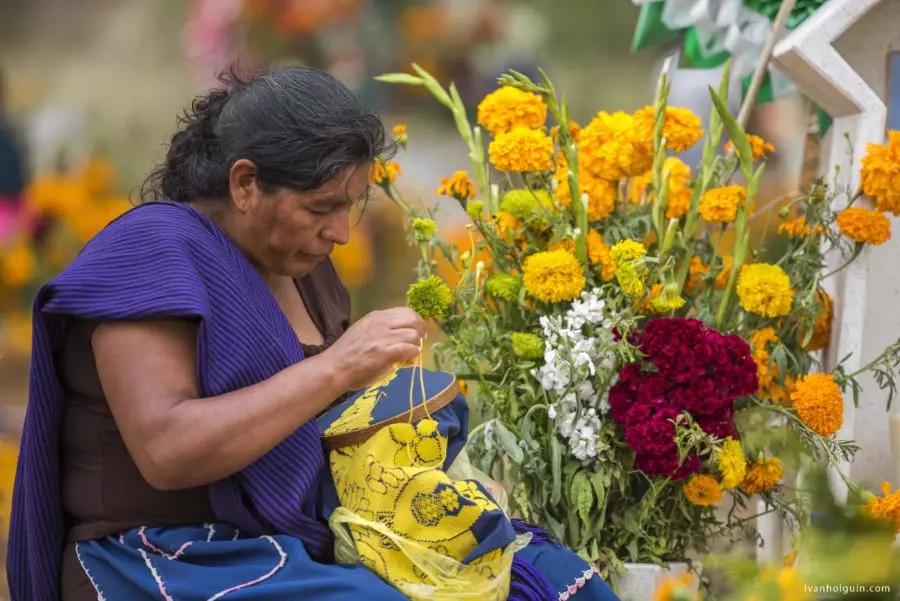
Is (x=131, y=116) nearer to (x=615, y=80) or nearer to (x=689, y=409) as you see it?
(x=615, y=80)

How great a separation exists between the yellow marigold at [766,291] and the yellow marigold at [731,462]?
278mm

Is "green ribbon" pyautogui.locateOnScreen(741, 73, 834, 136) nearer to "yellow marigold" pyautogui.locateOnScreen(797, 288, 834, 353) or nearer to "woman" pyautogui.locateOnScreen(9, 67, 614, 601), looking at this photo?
"yellow marigold" pyautogui.locateOnScreen(797, 288, 834, 353)

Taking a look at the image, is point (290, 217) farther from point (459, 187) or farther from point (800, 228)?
point (800, 228)

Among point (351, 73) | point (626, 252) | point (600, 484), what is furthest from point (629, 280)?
point (351, 73)

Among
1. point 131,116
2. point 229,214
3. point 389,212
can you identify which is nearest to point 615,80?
point 389,212

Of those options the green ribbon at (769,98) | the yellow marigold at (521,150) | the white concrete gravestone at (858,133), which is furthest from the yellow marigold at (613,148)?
the green ribbon at (769,98)

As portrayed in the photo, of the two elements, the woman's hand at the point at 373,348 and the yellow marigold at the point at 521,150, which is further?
the yellow marigold at the point at 521,150

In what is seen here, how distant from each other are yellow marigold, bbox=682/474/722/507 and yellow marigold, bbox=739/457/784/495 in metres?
0.12

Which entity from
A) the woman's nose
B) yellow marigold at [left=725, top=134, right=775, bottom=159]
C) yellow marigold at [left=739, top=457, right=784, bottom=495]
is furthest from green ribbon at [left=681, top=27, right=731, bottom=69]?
the woman's nose

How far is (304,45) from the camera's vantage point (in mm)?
4801

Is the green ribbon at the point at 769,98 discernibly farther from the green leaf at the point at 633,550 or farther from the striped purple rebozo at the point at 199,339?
the striped purple rebozo at the point at 199,339

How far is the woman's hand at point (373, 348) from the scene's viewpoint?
1600 mm

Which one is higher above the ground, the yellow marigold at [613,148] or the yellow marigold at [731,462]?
the yellow marigold at [613,148]

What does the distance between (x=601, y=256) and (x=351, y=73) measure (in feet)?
9.41
